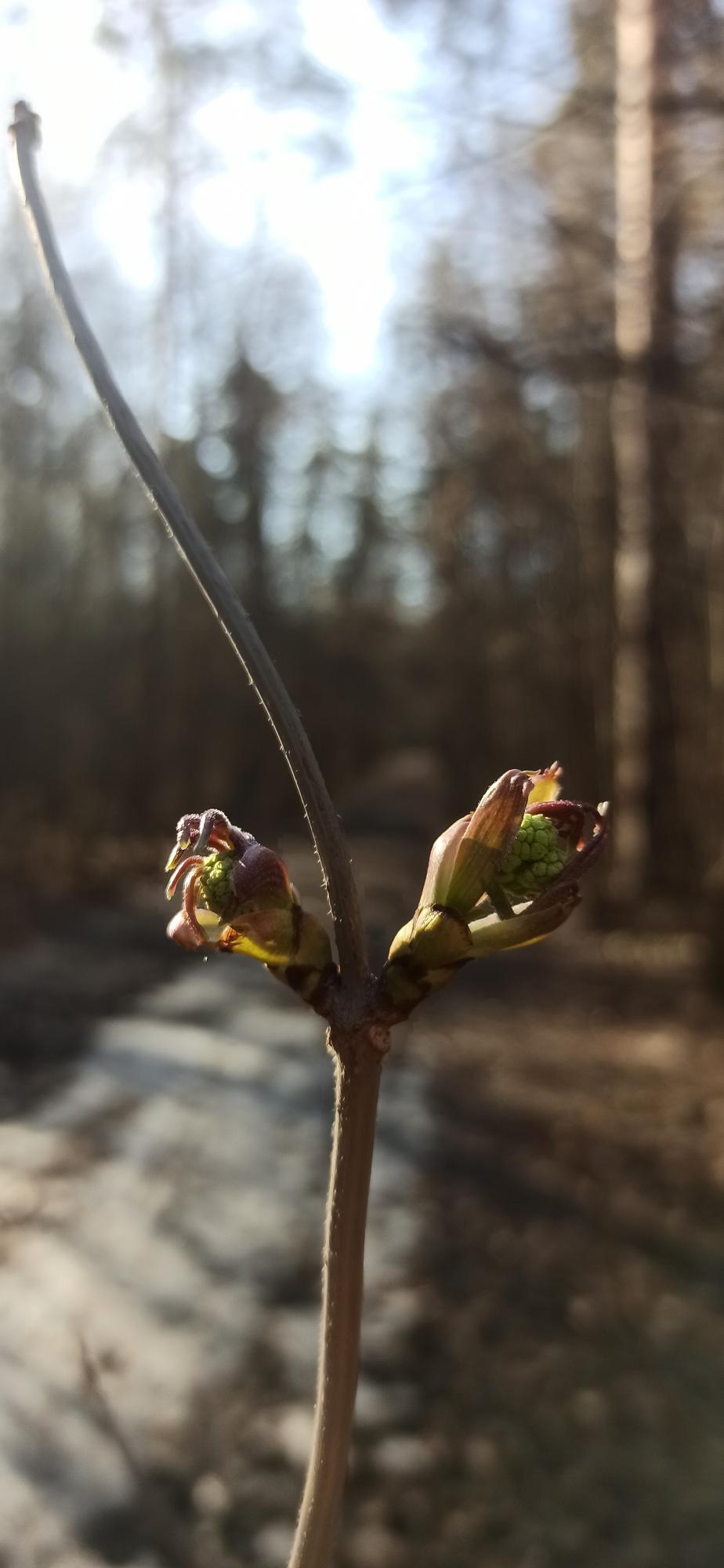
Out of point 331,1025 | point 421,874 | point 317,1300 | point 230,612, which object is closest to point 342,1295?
point 331,1025

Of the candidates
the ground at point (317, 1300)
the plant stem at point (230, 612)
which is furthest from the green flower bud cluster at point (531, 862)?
the ground at point (317, 1300)

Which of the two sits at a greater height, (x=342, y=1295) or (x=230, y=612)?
(x=230, y=612)

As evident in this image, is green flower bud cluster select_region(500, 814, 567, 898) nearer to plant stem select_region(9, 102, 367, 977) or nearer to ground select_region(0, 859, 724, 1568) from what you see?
plant stem select_region(9, 102, 367, 977)

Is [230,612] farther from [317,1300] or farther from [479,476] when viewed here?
[479,476]

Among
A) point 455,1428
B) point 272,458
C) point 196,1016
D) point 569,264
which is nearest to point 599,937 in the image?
point 196,1016

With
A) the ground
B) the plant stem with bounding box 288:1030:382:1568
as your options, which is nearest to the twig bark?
the plant stem with bounding box 288:1030:382:1568

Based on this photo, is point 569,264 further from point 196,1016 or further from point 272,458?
point 196,1016
